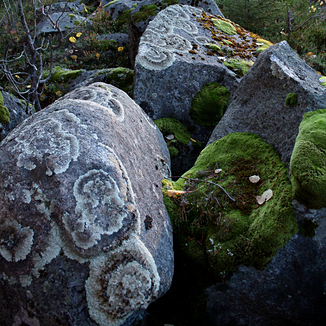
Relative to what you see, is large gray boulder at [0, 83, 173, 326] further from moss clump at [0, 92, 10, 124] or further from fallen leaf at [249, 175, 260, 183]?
moss clump at [0, 92, 10, 124]

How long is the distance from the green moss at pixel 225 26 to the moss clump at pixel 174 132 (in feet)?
10.4

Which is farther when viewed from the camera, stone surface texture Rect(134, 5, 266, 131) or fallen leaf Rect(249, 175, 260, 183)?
stone surface texture Rect(134, 5, 266, 131)

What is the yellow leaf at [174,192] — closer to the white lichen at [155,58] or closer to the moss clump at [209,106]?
the moss clump at [209,106]

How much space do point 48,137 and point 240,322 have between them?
7.20 ft

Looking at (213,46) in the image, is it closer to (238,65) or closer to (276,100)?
(238,65)

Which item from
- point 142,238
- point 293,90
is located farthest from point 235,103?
point 142,238

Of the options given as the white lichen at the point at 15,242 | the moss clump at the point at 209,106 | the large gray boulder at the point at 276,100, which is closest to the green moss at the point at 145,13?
the moss clump at the point at 209,106

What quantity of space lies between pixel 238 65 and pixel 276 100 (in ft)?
7.18

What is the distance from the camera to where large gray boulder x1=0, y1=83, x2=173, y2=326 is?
5.61ft

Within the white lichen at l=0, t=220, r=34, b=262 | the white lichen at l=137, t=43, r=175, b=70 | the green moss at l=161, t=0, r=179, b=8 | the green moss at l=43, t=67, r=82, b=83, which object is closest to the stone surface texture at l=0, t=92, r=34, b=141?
the green moss at l=43, t=67, r=82, b=83

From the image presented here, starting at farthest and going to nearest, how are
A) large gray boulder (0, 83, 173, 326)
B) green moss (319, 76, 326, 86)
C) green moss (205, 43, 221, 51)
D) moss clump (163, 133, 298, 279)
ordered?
green moss (205, 43, 221, 51), green moss (319, 76, 326, 86), moss clump (163, 133, 298, 279), large gray boulder (0, 83, 173, 326)

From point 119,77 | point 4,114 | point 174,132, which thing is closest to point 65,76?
point 119,77

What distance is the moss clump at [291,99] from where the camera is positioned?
286 cm

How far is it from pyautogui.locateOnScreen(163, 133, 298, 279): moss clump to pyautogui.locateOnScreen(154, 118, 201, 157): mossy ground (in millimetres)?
987
